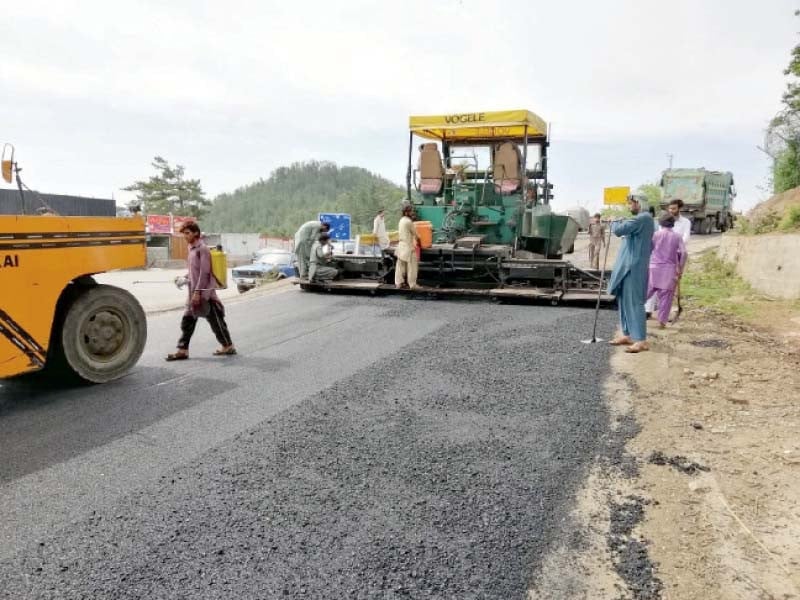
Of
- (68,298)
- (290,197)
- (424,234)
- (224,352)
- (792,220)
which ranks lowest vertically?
(224,352)

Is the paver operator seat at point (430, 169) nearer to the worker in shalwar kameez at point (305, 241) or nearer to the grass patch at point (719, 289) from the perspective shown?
the worker in shalwar kameez at point (305, 241)

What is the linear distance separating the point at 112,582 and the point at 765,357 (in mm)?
6139

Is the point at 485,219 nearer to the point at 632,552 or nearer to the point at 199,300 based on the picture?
the point at 199,300

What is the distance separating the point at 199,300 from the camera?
19.4ft

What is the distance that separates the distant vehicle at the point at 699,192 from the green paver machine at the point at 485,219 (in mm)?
16661

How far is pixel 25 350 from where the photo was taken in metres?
4.27

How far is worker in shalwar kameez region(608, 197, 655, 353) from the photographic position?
6324mm

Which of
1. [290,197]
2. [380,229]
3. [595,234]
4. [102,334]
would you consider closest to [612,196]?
[380,229]

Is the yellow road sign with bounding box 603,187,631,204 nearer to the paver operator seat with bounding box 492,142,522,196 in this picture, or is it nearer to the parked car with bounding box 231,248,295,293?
the paver operator seat with bounding box 492,142,522,196

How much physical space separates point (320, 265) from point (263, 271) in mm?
8297

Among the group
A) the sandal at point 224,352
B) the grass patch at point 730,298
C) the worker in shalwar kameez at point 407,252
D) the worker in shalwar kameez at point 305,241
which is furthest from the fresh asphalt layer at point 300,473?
the worker in shalwar kameez at point 305,241

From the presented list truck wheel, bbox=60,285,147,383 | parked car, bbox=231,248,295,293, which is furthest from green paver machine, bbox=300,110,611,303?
parked car, bbox=231,248,295,293

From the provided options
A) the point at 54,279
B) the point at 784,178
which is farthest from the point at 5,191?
the point at 784,178

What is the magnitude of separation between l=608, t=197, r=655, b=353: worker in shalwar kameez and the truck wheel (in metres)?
4.91
